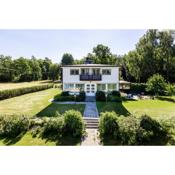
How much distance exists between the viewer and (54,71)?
5862 centimetres

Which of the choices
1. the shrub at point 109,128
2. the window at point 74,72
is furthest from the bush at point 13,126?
the window at point 74,72

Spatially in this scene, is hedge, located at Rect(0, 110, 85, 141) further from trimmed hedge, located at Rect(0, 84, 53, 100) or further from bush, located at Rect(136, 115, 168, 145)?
trimmed hedge, located at Rect(0, 84, 53, 100)

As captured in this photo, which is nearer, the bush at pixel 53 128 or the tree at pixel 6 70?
the bush at pixel 53 128

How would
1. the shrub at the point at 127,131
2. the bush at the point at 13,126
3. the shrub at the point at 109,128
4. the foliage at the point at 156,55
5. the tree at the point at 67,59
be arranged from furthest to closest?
the tree at the point at 67,59, the foliage at the point at 156,55, the bush at the point at 13,126, the shrub at the point at 109,128, the shrub at the point at 127,131

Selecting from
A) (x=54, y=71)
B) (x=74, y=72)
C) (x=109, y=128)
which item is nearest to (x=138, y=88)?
(x=74, y=72)

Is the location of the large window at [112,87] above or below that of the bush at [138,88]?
above

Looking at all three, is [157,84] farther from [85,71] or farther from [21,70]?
[21,70]

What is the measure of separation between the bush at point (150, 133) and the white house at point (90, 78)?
1391cm

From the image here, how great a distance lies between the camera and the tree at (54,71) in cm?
5816

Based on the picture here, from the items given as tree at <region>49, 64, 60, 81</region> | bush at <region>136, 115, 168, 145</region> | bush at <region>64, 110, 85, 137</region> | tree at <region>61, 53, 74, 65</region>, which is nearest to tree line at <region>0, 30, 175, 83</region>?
tree at <region>49, 64, 60, 81</region>

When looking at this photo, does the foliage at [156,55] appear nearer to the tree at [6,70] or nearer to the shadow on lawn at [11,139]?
the shadow on lawn at [11,139]
